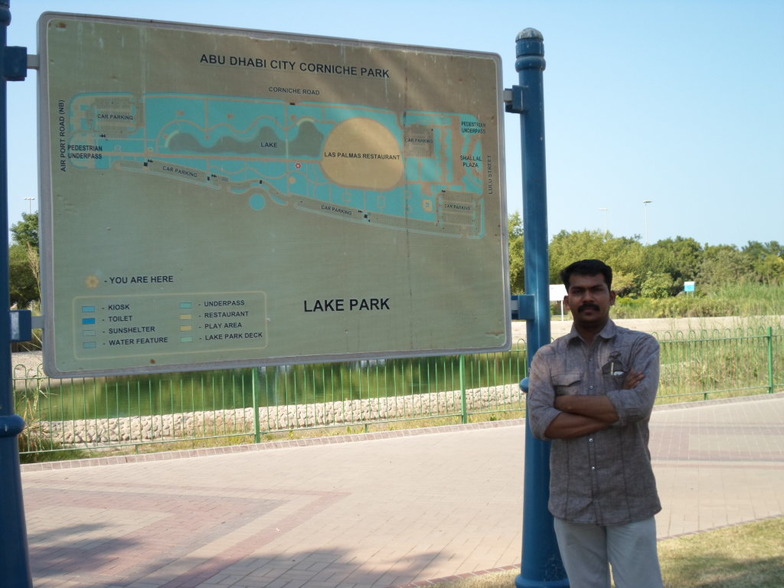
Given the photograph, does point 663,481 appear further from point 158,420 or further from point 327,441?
point 158,420

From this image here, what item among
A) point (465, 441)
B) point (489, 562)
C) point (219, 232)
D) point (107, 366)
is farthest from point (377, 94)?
point (465, 441)

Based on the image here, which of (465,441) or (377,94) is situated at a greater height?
(377,94)

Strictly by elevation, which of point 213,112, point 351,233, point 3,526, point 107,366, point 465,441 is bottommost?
point 465,441

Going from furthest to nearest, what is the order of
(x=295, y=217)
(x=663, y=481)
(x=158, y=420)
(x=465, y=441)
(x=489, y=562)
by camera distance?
(x=158, y=420) → (x=465, y=441) → (x=663, y=481) → (x=489, y=562) → (x=295, y=217)

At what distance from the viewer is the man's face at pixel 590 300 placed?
3.30 meters

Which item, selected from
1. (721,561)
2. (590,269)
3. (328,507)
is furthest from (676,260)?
(590,269)

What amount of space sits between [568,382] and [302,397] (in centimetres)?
1014

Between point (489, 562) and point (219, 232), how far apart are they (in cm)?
299

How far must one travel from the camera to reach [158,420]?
11.7 metres

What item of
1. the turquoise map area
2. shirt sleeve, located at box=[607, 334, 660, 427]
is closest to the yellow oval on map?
the turquoise map area

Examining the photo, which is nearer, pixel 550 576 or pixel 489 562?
pixel 550 576

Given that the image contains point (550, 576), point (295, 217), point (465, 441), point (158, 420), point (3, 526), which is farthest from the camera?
point (158, 420)

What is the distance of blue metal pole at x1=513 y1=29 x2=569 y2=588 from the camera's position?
4.39 m

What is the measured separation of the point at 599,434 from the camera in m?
3.26
